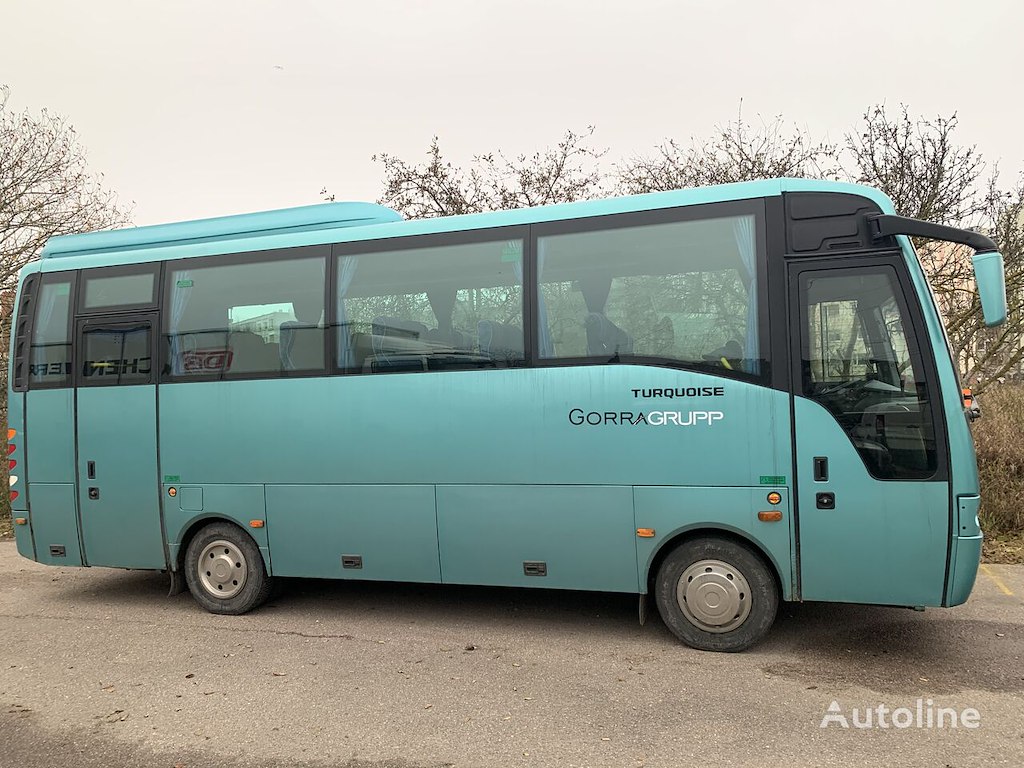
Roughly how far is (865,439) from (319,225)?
4.57 meters

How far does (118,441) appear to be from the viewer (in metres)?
7.29

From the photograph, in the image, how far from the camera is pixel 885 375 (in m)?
5.20

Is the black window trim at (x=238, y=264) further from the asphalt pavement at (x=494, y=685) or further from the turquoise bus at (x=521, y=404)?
the asphalt pavement at (x=494, y=685)

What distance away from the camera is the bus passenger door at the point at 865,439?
16.8 ft

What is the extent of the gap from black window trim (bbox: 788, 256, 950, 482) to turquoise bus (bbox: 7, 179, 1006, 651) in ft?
0.05

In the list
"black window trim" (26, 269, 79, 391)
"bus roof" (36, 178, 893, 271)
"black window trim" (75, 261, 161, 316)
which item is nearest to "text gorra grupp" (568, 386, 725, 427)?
"bus roof" (36, 178, 893, 271)

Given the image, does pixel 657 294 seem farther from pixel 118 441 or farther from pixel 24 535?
pixel 24 535

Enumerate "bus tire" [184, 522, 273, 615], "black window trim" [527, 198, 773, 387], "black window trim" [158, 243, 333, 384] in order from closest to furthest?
"black window trim" [527, 198, 773, 387], "black window trim" [158, 243, 333, 384], "bus tire" [184, 522, 273, 615]

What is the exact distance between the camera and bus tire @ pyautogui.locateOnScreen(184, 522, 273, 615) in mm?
7059

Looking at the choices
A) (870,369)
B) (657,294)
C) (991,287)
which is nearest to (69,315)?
(657,294)

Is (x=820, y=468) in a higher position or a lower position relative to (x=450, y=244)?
lower

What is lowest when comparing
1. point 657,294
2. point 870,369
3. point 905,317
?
point 870,369

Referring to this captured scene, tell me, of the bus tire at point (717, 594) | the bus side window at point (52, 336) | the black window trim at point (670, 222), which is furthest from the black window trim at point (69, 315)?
the bus tire at point (717, 594)

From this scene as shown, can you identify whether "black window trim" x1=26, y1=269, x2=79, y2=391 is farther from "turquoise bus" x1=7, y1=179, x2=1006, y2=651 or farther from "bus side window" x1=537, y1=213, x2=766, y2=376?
"bus side window" x1=537, y1=213, x2=766, y2=376
